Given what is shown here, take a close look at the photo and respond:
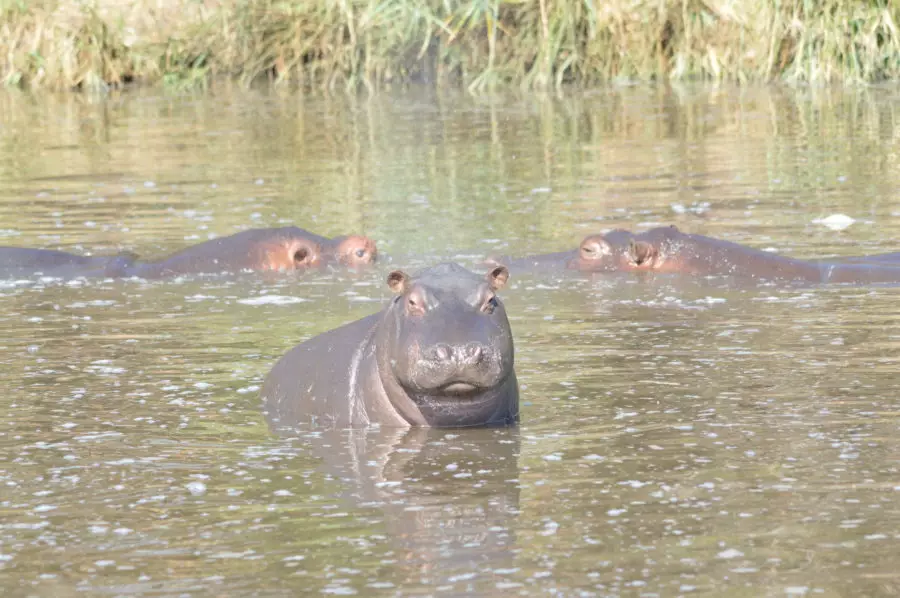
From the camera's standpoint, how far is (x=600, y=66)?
836 inches

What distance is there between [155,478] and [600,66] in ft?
54.1

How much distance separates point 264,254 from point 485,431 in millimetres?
4514

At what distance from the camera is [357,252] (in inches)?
386

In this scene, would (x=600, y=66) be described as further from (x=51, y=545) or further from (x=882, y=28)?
(x=51, y=545)

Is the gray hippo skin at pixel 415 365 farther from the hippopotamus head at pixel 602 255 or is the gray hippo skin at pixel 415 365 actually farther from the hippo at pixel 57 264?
the hippo at pixel 57 264

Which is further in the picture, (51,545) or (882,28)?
(882,28)

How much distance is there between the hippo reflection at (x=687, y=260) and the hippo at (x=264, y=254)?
994 millimetres

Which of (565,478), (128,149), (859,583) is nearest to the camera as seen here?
(859,583)

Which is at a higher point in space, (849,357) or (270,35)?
(270,35)

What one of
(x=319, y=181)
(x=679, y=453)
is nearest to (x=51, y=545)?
(x=679, y=453)

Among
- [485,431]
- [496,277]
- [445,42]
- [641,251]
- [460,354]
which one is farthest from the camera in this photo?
[445,42]

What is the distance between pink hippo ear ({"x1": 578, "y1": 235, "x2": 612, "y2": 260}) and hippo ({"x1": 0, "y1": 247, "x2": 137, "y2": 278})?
8.10 feet

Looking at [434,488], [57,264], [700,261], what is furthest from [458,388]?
[57,264]

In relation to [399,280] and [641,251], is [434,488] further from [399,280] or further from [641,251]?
[641,251]
